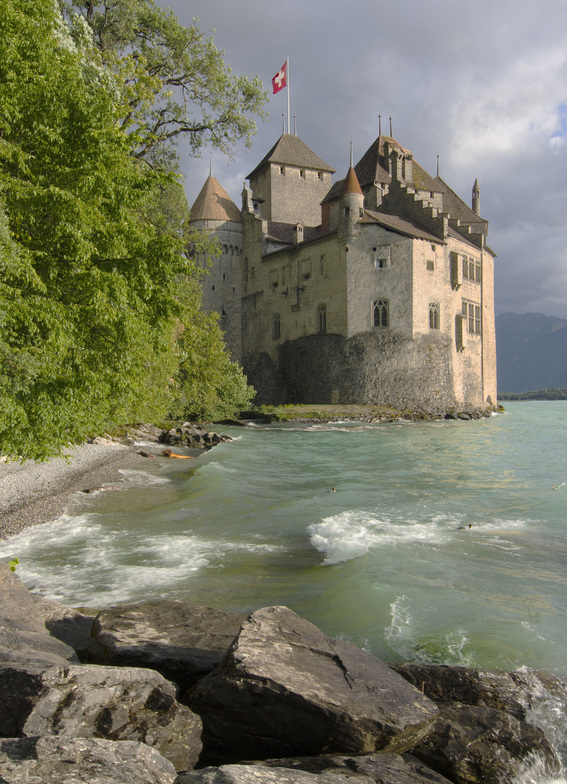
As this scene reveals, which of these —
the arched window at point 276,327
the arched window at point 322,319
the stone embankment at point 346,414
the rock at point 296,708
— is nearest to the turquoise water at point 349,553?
the rock at point 296,708

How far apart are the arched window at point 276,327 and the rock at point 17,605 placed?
42053 millimetres

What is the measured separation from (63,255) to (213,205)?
1683 inches

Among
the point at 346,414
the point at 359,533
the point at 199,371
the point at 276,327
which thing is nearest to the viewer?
the point at 359,533

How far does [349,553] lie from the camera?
780 centimetres

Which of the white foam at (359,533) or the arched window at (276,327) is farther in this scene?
the arched window at (276,327)

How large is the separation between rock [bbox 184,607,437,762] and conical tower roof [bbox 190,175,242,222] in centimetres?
4878

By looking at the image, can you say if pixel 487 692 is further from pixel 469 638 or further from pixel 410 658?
pixel 469 638

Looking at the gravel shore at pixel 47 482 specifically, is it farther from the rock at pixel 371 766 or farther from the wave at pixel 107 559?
the rock at pixel 371 766

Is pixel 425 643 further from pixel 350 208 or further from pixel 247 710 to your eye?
pixel 350 208

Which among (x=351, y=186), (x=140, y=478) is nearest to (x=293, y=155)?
(x=351, y=186)

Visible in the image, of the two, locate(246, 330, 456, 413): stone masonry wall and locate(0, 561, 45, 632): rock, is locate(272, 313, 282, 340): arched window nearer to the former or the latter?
locate(246, 330, 456, 413): stone masonry wall

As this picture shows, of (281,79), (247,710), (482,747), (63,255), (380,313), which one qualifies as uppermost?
(281,79)

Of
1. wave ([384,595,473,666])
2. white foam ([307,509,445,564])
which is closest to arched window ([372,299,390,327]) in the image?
white foam ([307,509,445,564])

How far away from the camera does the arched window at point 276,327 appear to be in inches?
1825
